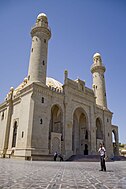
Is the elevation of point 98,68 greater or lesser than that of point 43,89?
greater

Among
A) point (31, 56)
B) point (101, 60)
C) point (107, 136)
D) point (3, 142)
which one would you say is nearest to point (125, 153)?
point (107, 136)

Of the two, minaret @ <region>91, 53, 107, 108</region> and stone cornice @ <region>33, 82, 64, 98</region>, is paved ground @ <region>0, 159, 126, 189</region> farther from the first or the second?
minaret @ <region>91, 53, 107, 108</region>

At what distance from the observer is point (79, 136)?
32688 millimetres

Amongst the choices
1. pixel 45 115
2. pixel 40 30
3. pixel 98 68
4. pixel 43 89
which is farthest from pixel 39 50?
pixel 98 68

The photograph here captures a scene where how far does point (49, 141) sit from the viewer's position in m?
23.0

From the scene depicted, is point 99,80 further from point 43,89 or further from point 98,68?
point 43,89

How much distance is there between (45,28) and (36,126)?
51.6ft

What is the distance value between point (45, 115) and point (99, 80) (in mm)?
18276

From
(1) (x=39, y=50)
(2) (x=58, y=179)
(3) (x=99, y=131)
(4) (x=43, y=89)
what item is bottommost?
(2) (x=58, y=179)

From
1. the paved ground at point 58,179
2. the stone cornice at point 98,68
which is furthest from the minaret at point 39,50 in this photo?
the paved ground at point 58,179

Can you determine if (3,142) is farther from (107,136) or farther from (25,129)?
(107,136)

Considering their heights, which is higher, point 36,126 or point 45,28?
point 45,28

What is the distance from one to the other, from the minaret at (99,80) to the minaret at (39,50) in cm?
1437

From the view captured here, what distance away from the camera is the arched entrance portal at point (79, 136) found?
31.2 m
